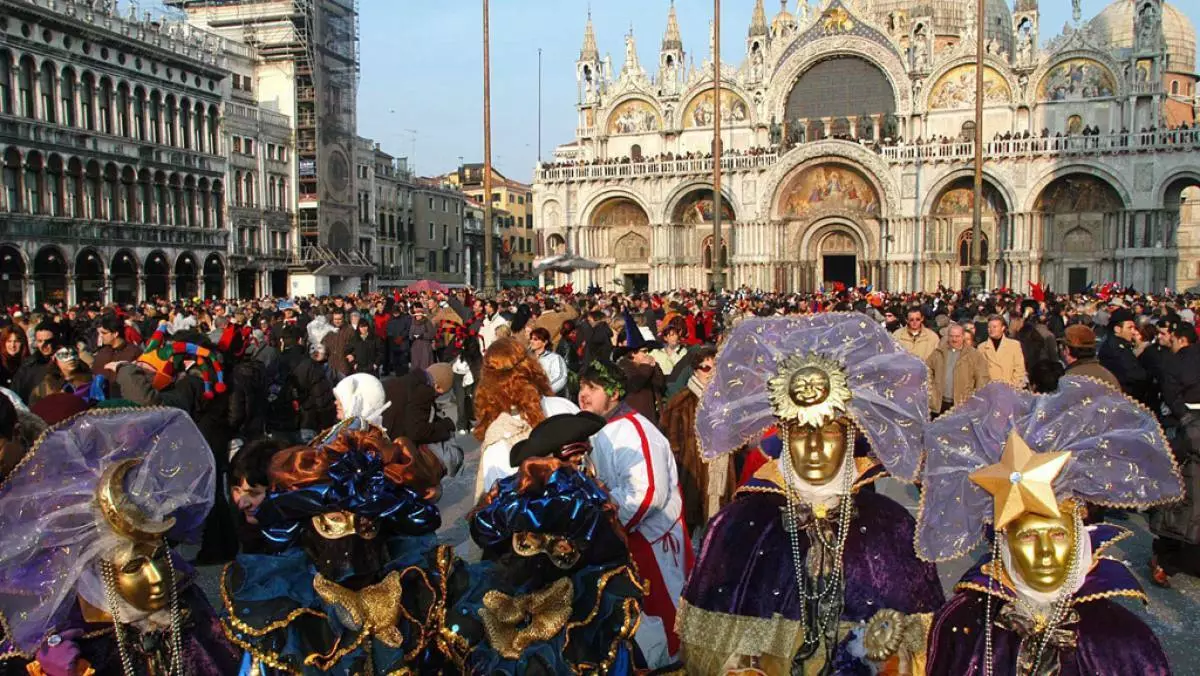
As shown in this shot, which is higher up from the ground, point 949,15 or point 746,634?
point 949,15

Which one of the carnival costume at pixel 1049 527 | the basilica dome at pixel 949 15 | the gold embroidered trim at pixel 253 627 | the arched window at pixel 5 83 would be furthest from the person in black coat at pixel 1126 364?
the basilica dome at pixel 949 15

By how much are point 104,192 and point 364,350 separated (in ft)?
80.9

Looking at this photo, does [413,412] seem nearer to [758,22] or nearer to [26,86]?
[26,86]

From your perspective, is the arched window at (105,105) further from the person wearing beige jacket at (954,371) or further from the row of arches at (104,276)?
the person wearing beige jacket at (954,371)

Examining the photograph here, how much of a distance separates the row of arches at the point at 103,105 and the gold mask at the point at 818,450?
31.4 m

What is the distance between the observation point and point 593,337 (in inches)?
469

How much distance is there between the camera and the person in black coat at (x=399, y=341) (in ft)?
47.7

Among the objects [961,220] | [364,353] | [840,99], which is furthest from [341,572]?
[840,99]

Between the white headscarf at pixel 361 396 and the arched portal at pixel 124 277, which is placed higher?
the arched portal at pixel 124 277

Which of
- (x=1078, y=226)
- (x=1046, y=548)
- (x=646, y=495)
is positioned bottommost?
(x=646, y=495)

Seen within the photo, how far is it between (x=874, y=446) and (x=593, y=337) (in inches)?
359

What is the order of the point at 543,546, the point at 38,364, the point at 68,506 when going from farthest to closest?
the point at 38,364
the point at 543,546
the point at 68,506

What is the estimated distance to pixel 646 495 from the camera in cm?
390

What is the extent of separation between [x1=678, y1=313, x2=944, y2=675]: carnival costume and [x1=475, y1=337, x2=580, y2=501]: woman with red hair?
1.49 m
